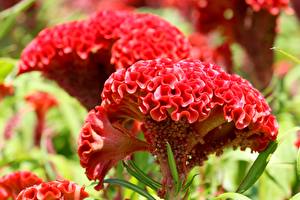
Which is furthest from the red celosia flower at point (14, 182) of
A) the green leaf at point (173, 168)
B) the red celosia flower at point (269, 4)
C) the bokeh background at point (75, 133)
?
the red celosia flower at point (269, 4)

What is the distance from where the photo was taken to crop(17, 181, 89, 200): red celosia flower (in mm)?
1980

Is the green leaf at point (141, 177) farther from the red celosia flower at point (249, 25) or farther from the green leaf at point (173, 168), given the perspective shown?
the red celosia flower at point (249, 25)

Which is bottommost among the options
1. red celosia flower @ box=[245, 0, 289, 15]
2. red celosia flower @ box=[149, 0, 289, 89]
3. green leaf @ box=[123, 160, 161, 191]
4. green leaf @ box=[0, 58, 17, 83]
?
red celosia flower @ box=[149, 0, 289, 89]

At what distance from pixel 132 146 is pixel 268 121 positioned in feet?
1.13

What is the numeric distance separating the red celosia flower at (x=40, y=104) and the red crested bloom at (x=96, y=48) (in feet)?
3.02

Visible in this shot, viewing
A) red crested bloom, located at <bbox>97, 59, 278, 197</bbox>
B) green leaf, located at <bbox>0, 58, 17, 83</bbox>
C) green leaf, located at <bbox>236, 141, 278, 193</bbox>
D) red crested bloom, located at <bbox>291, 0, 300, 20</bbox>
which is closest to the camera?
red crested bloom, located at <bbox>97, 59, 278, 197</bbox>

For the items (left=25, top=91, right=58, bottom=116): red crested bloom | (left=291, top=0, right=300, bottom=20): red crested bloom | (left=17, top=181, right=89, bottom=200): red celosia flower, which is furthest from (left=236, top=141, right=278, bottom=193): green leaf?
(left=291, top=0, right=300, bottom=20): red crested bloom

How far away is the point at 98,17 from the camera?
269 cm

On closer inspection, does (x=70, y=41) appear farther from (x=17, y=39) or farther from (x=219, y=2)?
(x=17, y=39)

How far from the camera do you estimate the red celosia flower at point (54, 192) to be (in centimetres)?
198

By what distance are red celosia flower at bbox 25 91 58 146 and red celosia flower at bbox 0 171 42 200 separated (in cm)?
138

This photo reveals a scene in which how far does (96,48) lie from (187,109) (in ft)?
2.38

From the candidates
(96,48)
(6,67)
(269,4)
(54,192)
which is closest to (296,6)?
(269,4)

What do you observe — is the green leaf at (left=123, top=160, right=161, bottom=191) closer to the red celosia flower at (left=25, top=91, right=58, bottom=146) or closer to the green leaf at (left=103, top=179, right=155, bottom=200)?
the green leaf at (left=103, top=179, right=155, bottom=200)
